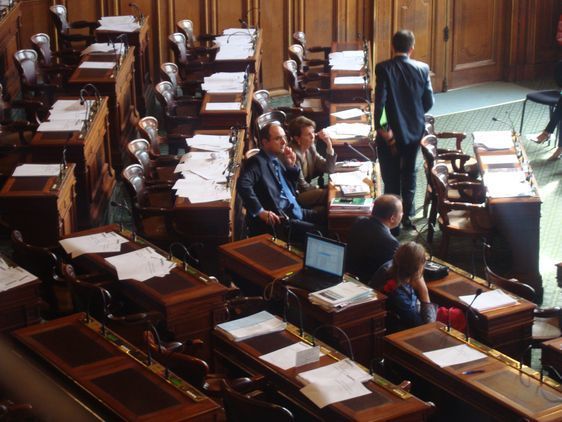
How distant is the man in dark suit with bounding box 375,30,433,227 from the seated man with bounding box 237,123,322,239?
3.43 ft

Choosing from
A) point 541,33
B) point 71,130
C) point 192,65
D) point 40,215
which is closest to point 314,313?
point 40,215

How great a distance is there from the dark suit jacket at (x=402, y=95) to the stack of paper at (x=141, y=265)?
7.89 feet

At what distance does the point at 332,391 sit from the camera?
147 inches

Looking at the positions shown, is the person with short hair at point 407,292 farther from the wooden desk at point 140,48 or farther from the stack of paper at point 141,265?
the wooden desk at point 140,48

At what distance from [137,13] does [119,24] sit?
0.64 m

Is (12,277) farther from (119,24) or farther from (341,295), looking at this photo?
(119,24)

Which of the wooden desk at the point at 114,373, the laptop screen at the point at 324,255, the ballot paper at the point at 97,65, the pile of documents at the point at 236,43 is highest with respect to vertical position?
the pile of documents at the point at 236,43

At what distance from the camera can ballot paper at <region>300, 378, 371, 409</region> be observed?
3.67m

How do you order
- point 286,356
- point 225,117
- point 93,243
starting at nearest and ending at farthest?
point 286,356 → point 93,243 → point 225,117

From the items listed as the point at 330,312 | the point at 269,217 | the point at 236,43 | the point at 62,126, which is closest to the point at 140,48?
the point at 236,43

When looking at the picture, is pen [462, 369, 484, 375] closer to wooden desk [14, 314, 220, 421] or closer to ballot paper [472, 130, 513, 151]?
wooden desk [14, 314, 220, 421]

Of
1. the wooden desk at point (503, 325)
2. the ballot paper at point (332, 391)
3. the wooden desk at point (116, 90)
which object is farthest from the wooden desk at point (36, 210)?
the ballot paper at point (332, 391)

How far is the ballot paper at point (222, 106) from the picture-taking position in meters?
7.72

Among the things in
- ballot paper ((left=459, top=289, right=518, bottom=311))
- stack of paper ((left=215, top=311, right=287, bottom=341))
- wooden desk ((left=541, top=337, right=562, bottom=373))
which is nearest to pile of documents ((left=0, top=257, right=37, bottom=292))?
stack of paper ((left=215, top=311, right=287, bottom=341))
